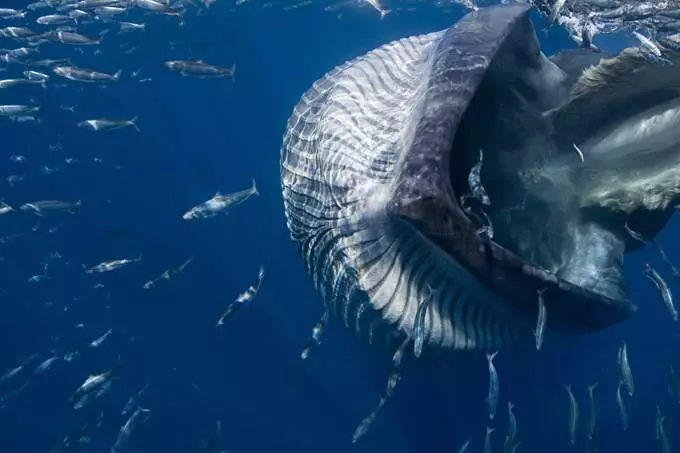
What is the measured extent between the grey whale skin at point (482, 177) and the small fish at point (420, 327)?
48 millimetres

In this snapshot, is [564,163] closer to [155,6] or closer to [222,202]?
[222,202]

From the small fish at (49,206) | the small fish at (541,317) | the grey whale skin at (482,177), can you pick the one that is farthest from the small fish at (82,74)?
the small fish at (541,317)

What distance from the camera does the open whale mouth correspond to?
4.58m

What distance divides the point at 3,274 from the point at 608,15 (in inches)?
812

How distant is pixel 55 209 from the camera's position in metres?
9.92

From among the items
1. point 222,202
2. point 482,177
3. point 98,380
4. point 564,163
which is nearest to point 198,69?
point 222,202

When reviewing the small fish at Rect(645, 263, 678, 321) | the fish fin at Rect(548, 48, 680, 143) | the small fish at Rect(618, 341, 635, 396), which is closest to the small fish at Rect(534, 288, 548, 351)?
the small fish at Rect(645, 263, 678, 321)

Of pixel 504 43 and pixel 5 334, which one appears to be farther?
pixel 5 334

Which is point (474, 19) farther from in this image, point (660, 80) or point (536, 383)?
point (536, 383)

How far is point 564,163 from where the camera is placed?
561 centimetres

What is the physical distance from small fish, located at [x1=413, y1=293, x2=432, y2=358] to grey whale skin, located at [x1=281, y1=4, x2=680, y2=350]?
0.05m

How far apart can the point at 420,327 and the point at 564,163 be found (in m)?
2.22

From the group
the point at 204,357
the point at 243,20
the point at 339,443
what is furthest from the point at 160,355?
the point at 243,20

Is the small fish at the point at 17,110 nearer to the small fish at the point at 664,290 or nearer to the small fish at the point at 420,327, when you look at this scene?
the small fish at the point at 420,327
